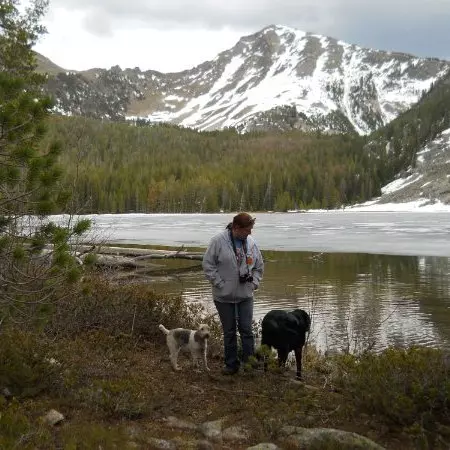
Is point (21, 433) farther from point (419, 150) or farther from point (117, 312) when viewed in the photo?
point (419, 150)

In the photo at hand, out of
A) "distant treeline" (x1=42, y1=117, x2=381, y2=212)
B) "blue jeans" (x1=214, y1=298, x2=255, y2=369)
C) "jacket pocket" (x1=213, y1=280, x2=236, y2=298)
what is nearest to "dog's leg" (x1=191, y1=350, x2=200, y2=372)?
"blue jeans" (x1=214, y1=298, x2=255, y2=369)

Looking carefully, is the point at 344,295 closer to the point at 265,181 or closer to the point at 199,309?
the point at 199,309

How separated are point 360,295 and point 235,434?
12.6 meters

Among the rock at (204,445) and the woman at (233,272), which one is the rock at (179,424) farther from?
the woman at (233,272)

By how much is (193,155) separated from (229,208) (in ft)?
183

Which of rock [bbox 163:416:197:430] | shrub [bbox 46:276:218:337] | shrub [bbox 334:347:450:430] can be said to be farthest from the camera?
shrub [bbox 46:276:218:337]

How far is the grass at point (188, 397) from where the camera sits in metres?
5.38

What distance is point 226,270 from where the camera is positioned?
7.62m

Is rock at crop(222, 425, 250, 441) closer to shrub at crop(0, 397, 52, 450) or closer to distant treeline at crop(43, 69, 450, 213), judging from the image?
shrub at crop(0, 397, 52, 450)

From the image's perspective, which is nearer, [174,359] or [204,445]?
[204,445]

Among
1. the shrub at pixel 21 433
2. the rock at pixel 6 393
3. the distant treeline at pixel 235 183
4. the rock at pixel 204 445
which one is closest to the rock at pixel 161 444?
the rock at pixel 204 445

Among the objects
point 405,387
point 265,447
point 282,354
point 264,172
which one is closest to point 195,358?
point 282,354

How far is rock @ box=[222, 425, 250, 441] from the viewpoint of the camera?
5.73 meters

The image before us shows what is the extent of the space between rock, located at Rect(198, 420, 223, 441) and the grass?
0.14 m
